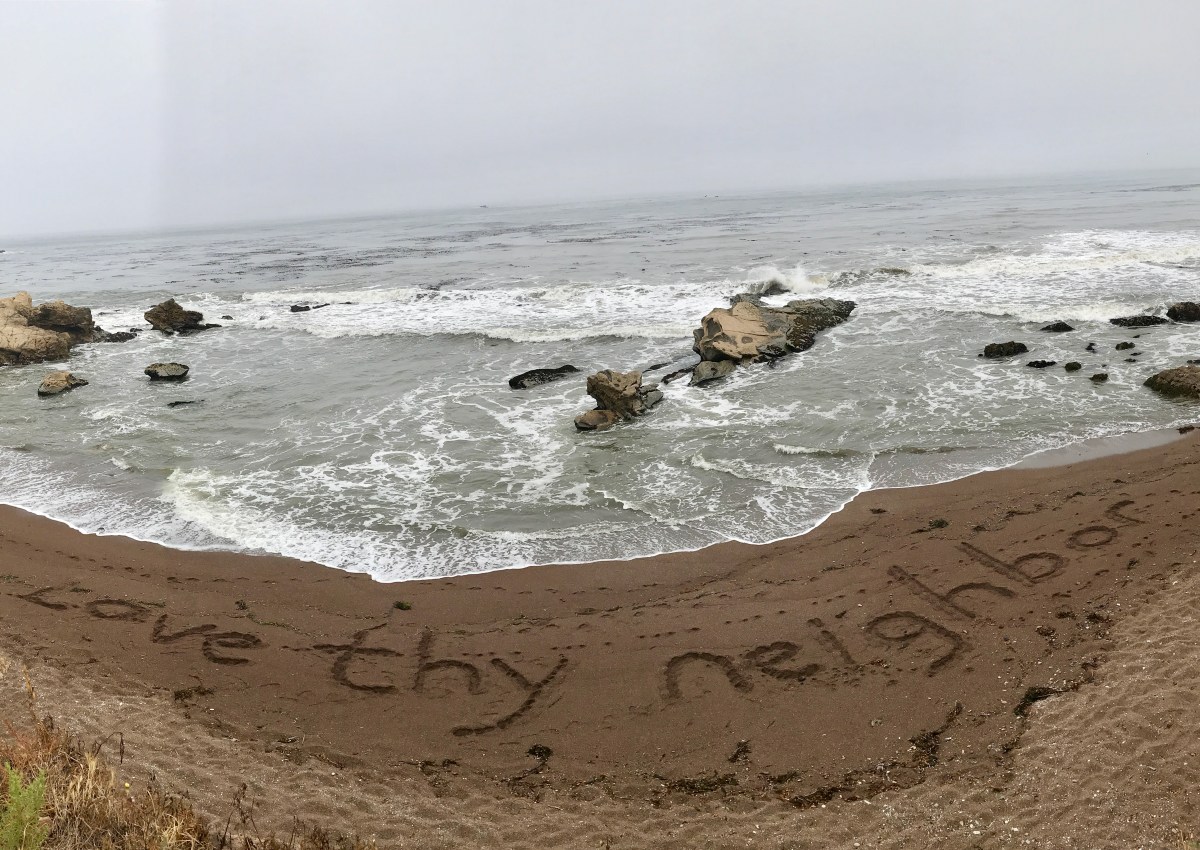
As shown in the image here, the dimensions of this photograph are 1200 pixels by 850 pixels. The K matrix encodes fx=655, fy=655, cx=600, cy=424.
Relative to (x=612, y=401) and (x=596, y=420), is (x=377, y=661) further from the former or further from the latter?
(x=612, y=401)

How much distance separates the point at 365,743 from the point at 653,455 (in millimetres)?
6962

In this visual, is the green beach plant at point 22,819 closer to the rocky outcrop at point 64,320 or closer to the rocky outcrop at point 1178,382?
the rocky outcrop at point 1178,382

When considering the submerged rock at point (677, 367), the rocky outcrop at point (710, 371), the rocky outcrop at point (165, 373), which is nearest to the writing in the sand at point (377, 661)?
the rocky outcrop at point (710, 371)

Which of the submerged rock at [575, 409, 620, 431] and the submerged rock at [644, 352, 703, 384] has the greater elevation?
the submerged rock at [644, 352, 703, 384]

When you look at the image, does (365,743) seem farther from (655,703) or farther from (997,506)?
(997,506)

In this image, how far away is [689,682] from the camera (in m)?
5.96

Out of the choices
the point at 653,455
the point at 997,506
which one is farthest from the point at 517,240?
the point at 997,506

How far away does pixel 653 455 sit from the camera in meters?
11.4

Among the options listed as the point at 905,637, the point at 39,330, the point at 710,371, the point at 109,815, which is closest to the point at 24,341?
the point at 39,330

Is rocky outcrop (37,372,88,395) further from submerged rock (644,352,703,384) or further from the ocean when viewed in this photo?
submerged rock (644,352,703,384)

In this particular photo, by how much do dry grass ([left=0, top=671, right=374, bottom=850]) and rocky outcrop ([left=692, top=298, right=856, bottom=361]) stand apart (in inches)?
556

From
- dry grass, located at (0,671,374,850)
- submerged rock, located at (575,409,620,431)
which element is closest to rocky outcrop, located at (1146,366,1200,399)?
submerged rock, located at (575,409,620,431)

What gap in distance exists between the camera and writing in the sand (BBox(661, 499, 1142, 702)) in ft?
19.5

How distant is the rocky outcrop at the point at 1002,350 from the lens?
15539mm
